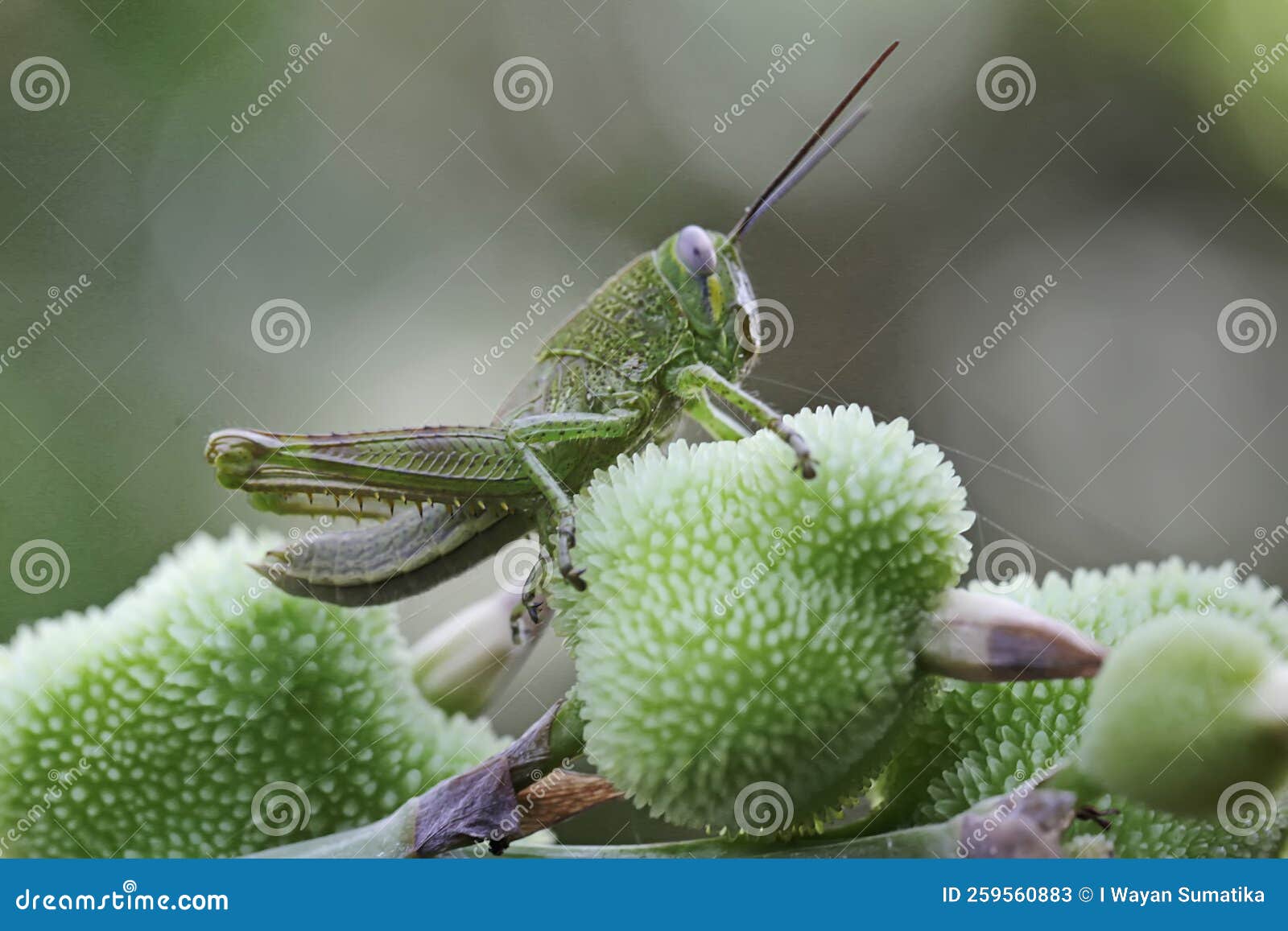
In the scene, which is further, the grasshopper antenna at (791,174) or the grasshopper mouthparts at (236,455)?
the grasshopper antenna at (791,174)

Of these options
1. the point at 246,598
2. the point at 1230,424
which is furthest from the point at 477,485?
the point at 1230,424

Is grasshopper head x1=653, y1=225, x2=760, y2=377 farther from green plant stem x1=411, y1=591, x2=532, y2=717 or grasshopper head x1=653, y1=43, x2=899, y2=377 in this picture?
green plant stem x1=411, y1=591, x2=532, y2=717

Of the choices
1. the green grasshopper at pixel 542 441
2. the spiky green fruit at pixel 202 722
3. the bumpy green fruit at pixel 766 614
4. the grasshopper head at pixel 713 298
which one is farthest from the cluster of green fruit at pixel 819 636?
the grasshopper head at pixel 713 298

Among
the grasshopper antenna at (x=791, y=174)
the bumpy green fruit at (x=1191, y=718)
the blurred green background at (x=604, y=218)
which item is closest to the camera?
the bumpy green fruit at (x=1191, y=718)

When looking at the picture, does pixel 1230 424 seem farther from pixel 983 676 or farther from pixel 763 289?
pixel 983 676

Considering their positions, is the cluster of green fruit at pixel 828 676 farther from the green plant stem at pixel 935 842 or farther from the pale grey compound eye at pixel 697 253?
the pale grey compound eye at pixel 697 253

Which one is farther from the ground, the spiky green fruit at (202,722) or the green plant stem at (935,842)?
the green plant stem at (935,842)

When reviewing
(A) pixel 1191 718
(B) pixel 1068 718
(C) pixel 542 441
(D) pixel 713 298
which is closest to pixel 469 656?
(C) pixel 542 441
